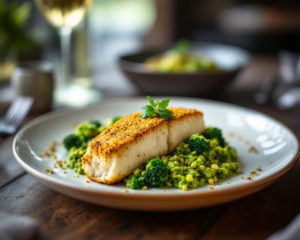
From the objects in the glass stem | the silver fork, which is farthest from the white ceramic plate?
the glass stem

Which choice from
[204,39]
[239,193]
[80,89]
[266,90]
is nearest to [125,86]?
[80,89]

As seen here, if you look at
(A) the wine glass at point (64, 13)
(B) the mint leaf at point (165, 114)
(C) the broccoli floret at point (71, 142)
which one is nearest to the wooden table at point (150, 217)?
(C) the broccoli floret at point (71, 142)

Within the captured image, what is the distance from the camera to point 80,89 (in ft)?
11.9

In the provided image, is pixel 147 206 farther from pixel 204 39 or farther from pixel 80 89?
pixel 204 39

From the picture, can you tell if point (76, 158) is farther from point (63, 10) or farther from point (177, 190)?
point (63, 10)

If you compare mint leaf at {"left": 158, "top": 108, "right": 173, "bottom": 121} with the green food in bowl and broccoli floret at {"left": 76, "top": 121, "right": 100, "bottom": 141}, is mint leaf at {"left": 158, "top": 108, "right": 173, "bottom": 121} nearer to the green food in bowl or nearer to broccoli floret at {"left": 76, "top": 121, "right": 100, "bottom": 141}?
broccoli floret at {"left": 76, "top": 121, "right": 100, "bottom": 141}

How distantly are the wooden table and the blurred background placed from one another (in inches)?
90.8

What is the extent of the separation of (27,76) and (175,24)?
21.0 feet

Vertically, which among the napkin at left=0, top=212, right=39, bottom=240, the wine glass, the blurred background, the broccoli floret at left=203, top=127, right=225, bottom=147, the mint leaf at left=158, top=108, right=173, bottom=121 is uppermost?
the wine glass

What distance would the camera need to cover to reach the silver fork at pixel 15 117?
8.20 ft

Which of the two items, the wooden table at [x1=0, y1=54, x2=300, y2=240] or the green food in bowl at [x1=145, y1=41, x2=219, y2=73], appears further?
the green food in bowl at [x1=145, y1=41, x2=219, y2=73]

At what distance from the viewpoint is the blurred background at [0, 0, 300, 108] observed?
13.7 feet

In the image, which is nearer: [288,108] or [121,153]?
[121,153]

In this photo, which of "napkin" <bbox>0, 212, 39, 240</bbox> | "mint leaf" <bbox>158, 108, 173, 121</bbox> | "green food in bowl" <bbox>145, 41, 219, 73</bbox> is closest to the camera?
"napkin" <bbox>0, 212, 39, 240</bbox>
